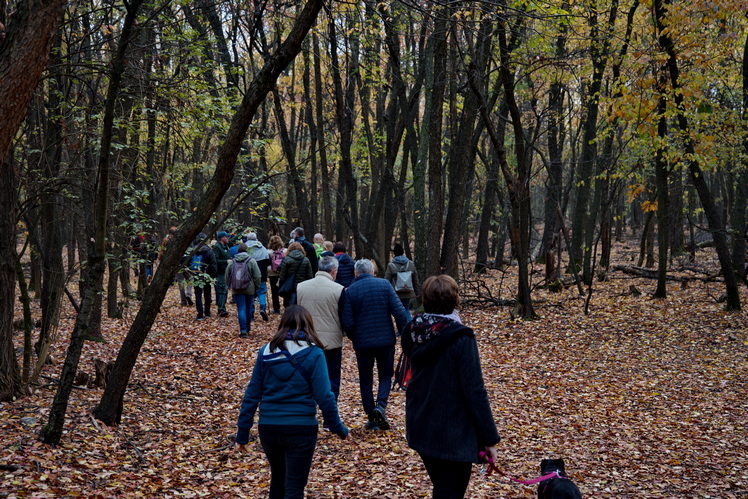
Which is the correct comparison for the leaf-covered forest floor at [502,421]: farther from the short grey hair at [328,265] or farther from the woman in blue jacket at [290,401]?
the short grey hair at [328,265]

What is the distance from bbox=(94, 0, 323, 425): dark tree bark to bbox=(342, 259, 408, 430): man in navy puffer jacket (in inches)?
77.4

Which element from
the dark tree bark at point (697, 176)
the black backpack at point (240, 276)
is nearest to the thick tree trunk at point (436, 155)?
the black backpack at point (240, 276)

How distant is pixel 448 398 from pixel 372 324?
3245 millimetres

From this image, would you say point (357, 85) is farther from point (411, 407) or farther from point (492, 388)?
point (411, 407)

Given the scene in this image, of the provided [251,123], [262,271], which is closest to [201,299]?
[262,271]

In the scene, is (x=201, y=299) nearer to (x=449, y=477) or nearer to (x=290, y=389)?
(x=290, y=389)

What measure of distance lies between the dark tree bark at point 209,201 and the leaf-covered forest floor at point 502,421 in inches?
17.6

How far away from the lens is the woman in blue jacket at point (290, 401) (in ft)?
12.7

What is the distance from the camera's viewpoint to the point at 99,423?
20.8ft

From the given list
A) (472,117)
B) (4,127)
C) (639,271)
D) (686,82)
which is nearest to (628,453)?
(4,127)

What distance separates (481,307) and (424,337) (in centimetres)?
1271

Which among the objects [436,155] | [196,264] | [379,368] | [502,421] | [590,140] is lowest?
[502,421]

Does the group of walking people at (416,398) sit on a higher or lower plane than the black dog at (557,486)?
higher

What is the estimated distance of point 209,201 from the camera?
5949mm
